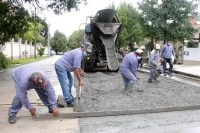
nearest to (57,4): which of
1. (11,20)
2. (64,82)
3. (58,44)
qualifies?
(11,20)

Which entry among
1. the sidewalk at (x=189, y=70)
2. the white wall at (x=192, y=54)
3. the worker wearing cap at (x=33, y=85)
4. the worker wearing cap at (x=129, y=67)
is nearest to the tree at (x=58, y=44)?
the white wall at (x=192, y=54)

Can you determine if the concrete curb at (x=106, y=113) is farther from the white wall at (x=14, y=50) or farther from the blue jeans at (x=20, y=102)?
the white wall at (x=14, y=50)

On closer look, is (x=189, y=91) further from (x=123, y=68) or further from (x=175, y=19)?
(x=175, y=19)

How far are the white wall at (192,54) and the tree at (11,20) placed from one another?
13.7 meters

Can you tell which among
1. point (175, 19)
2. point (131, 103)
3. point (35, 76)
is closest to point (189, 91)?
point (131, 103)

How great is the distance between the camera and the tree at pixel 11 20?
2828 centimetres

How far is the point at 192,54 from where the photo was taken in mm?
35719

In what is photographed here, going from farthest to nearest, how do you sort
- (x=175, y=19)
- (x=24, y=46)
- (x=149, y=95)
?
(x=24, y=46), (x=175, y=19), (x=149, y=95)

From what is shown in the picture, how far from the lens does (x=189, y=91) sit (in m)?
14.0

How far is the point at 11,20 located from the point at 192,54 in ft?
49.3

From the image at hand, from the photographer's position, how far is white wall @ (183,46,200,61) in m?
35.0

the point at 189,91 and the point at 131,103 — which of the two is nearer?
the point at 131,103

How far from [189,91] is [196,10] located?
858 inches

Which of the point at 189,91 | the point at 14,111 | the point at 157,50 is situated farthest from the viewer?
the point at 157,50
